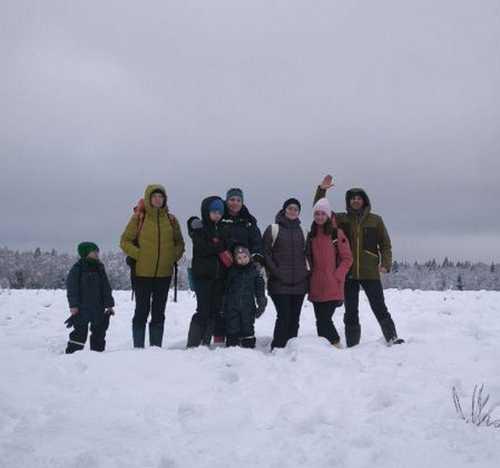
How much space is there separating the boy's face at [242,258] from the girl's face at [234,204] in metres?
0.62

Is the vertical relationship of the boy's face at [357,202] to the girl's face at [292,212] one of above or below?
above

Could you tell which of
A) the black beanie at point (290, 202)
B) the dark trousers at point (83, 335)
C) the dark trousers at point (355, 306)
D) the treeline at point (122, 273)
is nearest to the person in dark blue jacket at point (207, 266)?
the black beanie at point (290, 202)

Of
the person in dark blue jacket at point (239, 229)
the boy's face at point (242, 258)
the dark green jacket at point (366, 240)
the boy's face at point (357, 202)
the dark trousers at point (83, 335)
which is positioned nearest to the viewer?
the boy's face at point (242, 258)

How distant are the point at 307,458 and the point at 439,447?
940 millimetres

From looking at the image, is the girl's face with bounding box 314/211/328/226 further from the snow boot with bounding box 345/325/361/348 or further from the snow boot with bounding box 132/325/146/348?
the snow boot with bounding box 132/325/146/348

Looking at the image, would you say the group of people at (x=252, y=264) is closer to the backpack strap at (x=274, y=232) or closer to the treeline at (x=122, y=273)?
the backpack strap at (x=274, y=232)

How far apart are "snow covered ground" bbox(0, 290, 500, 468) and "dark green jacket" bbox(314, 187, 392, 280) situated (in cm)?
106

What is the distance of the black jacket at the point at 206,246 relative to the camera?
20.8ft

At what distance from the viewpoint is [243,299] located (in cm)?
636

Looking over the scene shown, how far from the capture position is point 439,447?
3.29 meters

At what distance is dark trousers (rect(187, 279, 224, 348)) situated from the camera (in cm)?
634

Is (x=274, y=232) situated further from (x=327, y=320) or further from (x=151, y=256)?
(x=151, y=256)

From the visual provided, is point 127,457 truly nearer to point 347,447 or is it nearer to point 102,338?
point 347,447

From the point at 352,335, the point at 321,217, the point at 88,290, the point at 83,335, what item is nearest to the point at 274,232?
the point at 321,217
